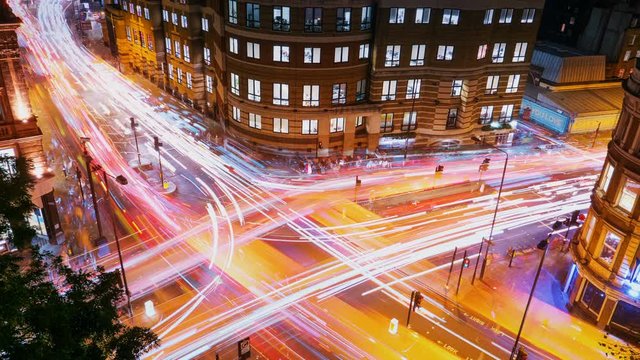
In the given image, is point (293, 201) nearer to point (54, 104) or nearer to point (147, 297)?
point (147, 297)

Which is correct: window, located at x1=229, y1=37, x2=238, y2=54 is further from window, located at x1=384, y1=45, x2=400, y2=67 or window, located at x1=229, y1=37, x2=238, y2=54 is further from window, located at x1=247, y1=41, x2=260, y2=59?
window, located at x1=384, y1=45, x2=400, y2=67

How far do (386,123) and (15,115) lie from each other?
109 ft

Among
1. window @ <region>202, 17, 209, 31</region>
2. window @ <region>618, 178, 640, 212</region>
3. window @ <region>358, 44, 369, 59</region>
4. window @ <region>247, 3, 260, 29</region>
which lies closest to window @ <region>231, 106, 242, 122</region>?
window @ <region>247, 3, 260, 29</region>

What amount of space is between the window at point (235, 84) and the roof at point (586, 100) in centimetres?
3673

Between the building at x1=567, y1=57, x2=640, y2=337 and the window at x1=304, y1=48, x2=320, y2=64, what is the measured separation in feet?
84.2

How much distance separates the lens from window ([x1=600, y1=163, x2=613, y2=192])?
89.7ft

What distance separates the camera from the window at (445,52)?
47.2 m

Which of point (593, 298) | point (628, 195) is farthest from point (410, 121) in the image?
point (628, 195)

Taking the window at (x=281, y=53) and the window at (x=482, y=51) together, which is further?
the window at (x=482, y=51)

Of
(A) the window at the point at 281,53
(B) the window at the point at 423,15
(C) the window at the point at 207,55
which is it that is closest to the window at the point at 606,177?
(B) the window at the point at 423,15

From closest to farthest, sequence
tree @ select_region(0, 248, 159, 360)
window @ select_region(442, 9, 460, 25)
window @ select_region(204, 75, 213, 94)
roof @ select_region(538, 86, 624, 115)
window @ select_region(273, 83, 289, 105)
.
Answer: tree @ select_region(0, 248, 159, 360) < window @ select_region(442, 9, 460, 25) < window @ select_region(273, 83, 289, 105) < roof @ select_region(538, 86, 624, 115) < window @ select_region(204, 75, 213, 94)

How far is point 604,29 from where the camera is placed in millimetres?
61219

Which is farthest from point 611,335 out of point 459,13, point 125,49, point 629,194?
point 125,49

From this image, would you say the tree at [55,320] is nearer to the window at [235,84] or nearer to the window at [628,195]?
the window at [628,195]
